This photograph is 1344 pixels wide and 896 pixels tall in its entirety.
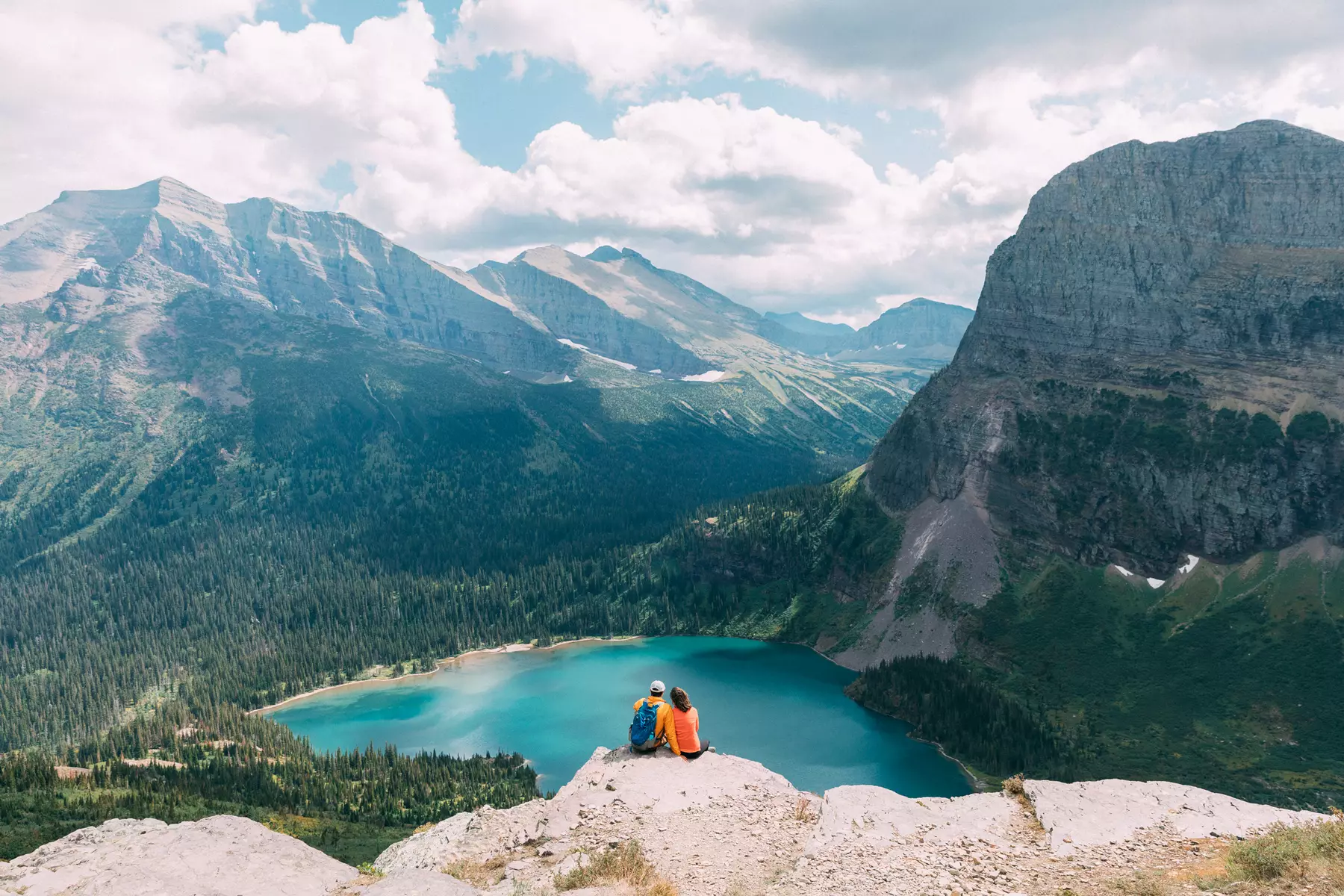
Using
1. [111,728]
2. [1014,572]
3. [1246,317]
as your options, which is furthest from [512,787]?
[1246,317]

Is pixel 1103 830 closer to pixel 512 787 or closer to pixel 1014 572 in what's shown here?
pixel 512 787

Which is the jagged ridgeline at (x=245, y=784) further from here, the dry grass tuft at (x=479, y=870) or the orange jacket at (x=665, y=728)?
the orange jacket at (x=665, y=728)

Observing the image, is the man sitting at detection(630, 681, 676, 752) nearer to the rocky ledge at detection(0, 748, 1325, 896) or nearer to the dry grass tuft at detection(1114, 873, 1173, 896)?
the rocky ledge at detection(0, 748, 1325, 896)

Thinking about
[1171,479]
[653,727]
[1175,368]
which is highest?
[1175,368]

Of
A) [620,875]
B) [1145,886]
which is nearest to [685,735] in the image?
[620,875]

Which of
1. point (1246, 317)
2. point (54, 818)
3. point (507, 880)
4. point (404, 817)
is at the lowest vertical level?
point (404, 817)

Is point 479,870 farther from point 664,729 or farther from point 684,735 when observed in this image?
point 684,735

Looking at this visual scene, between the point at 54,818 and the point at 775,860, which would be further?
the point at 54,818

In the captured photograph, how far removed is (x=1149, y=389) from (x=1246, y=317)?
76.5 ft

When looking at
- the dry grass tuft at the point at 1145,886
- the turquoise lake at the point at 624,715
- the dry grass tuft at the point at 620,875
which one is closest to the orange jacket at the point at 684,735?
the dry grass tuft at the point at 620,875

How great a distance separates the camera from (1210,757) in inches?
4471

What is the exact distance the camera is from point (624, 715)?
15312 cm

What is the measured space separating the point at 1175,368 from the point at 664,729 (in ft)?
585

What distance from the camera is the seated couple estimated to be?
33.6 metres
